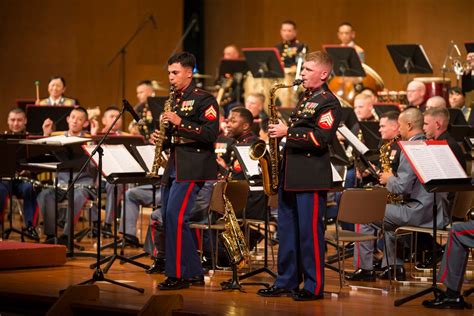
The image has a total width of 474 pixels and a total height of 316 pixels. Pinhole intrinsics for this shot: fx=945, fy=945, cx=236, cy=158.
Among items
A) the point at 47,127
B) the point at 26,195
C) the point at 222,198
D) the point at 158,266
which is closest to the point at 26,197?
the point at 26,195

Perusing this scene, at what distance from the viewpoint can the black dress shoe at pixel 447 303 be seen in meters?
6.10

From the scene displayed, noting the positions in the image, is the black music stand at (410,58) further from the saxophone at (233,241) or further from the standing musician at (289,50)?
the saxophone at (233,241)

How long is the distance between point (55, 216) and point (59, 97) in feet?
9.30

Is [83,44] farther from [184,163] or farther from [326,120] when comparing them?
[326,120]

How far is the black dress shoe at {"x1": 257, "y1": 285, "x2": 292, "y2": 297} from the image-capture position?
6492 millimetres

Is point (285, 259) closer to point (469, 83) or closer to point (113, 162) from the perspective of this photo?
point (113, 162)

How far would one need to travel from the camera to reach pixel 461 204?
24.6 ft

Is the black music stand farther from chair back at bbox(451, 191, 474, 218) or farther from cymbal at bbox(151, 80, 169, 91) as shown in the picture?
chair back at bbox(451, 191, 474, 218)

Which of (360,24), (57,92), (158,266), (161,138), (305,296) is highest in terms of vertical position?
(360,24)

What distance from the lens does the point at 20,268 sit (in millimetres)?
7906

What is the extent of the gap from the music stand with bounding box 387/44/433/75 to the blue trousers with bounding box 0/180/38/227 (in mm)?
4691

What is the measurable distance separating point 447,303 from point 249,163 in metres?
2.07

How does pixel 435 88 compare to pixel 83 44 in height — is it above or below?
below

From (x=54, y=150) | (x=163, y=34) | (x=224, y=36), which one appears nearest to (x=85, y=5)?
(x=163, y=34)
